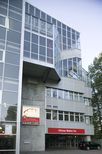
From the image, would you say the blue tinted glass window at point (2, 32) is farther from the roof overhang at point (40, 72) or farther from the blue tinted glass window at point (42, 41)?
the blue tinted glass window at point (42, 41)

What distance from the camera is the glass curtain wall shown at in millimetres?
15984

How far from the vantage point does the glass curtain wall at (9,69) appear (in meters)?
16.0

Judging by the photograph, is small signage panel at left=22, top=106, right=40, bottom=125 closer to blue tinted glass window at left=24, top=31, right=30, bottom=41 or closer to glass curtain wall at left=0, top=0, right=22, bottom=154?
glass curtain wall at left=0, top=0, right=22, bottom=154

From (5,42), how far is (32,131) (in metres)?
11.9

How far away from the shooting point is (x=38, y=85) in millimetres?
26438

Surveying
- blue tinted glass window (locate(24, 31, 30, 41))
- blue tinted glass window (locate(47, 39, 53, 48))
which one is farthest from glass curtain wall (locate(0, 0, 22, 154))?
blue tinted glass window (locate(47, 39, 53, 48))

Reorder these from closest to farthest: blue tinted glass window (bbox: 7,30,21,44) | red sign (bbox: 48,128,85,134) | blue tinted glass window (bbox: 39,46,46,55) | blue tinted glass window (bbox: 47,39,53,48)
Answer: blue tinted glass window (bbox: 7,30,21,44)
blue tinted glass window (bbox: 39,46,46,55)
blue tinted glass window (bbox: 47,39,53,48)
red sign (bbox: 48,128,85,134)

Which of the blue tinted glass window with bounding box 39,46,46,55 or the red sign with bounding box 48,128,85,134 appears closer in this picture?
the blue tinted glass window with bounding box 39,46,46,55

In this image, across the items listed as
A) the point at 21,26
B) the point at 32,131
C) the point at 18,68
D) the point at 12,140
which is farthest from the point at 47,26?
the point at 12,140

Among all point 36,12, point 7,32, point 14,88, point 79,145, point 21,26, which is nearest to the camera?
point 14,88

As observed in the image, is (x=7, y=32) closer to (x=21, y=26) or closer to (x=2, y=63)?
(x=21, y=26)

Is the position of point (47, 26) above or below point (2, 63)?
above

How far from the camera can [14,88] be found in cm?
1761

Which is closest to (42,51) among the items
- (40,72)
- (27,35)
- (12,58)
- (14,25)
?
(27,35)
